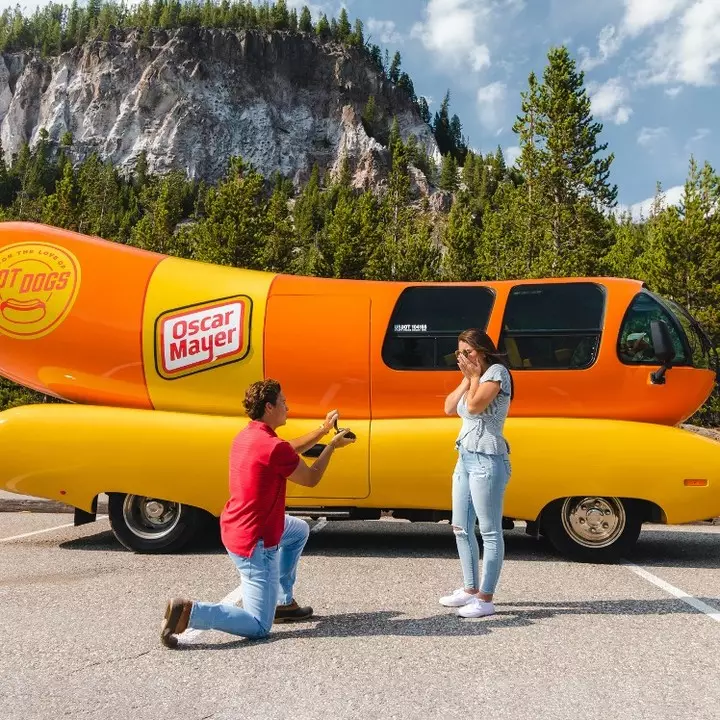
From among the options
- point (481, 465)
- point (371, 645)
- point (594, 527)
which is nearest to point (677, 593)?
point (594, 527)

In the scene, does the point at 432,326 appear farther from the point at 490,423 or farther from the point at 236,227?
the point at 236,227

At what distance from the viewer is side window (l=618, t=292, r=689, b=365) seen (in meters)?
6.40

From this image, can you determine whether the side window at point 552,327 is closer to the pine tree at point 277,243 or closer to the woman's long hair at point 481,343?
the woman's long hair at point 481,343

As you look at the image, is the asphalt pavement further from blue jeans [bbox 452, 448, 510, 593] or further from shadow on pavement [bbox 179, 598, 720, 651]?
blue jeans [bbox 452, 448, 510, 593]

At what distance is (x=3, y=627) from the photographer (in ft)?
13.8

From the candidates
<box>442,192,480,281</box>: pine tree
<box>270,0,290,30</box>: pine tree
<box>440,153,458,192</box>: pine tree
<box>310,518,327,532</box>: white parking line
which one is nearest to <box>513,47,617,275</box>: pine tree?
<box>442,192,480,281</box>: pine tree

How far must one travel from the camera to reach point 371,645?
391 centimetres

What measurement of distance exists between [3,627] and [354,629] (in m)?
2.10

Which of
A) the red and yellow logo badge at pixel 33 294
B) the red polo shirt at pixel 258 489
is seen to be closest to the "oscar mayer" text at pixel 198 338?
the red and yellow logo badge at pixel 33 294

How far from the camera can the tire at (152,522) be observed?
6.62m

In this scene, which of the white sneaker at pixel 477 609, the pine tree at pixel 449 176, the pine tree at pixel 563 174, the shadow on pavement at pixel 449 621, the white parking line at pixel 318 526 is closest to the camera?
the shadow on pavement at pixel 449 621

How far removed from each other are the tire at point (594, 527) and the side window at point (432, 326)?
5.43 feet

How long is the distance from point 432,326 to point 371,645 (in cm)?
338

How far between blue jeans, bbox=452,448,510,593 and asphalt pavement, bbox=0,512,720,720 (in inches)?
14.5
